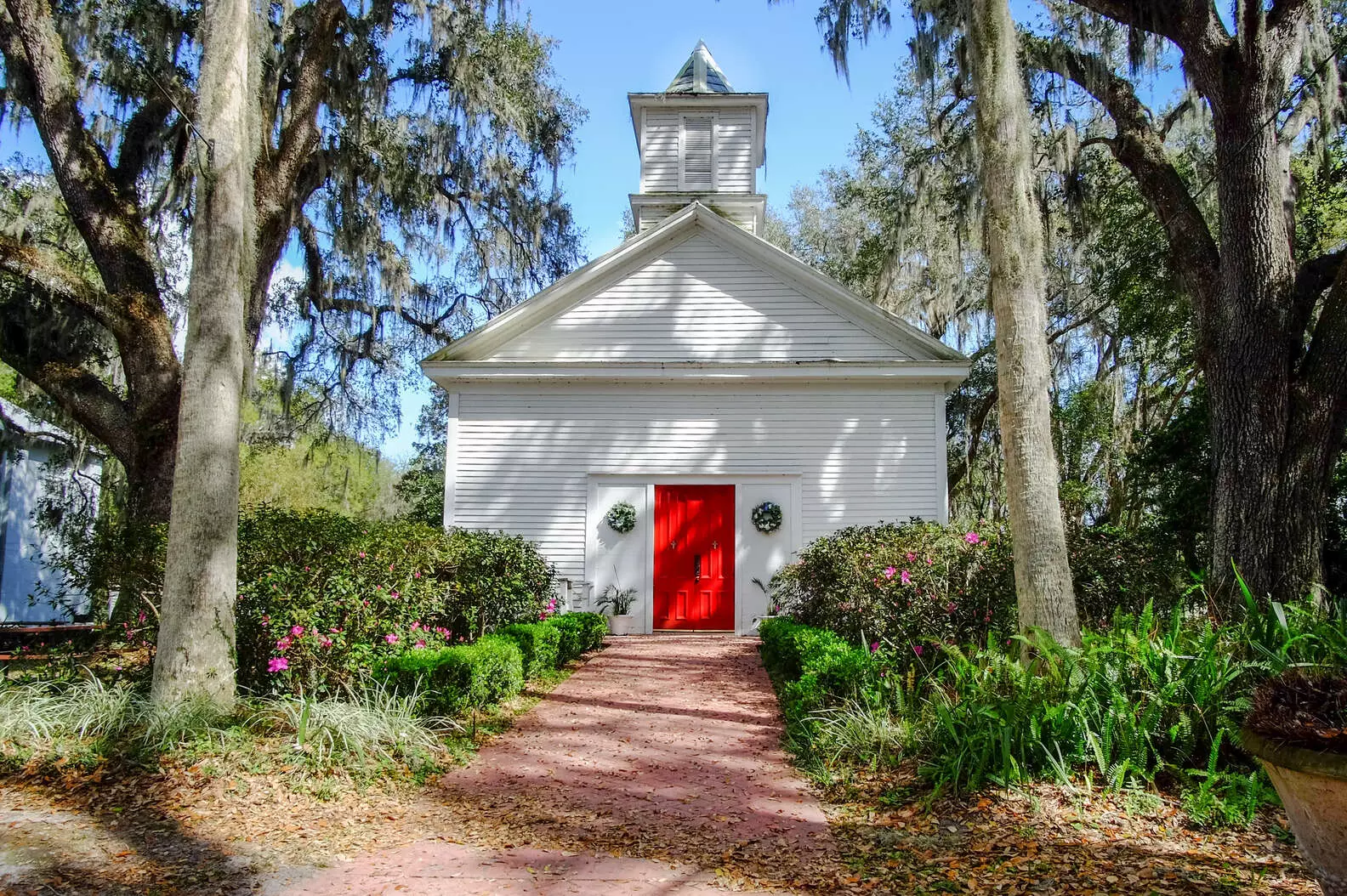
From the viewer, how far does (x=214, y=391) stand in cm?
595

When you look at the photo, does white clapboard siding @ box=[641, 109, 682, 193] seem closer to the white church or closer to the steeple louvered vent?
the steeple louvered vent

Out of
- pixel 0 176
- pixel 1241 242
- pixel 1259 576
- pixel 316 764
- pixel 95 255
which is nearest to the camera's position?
pixel 316 764

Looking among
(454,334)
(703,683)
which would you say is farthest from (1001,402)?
(454,334)

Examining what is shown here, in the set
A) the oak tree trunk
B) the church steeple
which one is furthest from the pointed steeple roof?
the oak tree trunk

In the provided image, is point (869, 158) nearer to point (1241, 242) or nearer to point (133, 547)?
point (1241, 242)

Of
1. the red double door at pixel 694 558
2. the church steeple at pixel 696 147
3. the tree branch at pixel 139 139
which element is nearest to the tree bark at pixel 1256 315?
the red double door at pixel 694 558

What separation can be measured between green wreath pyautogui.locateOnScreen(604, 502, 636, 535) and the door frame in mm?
168

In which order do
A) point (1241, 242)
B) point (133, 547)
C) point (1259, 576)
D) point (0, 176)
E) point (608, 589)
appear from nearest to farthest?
point (133, 547) < point (1259, 576) < point (1241, 242) < point (608, 589) < point (0, 176)

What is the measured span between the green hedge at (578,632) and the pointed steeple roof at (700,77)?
404 inches

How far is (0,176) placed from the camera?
14.4m

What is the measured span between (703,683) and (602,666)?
1.55 meters

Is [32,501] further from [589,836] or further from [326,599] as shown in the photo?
[589,836]

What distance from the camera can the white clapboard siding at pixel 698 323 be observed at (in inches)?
507

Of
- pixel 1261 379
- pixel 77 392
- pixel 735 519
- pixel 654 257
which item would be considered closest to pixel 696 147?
pixel 654 257
